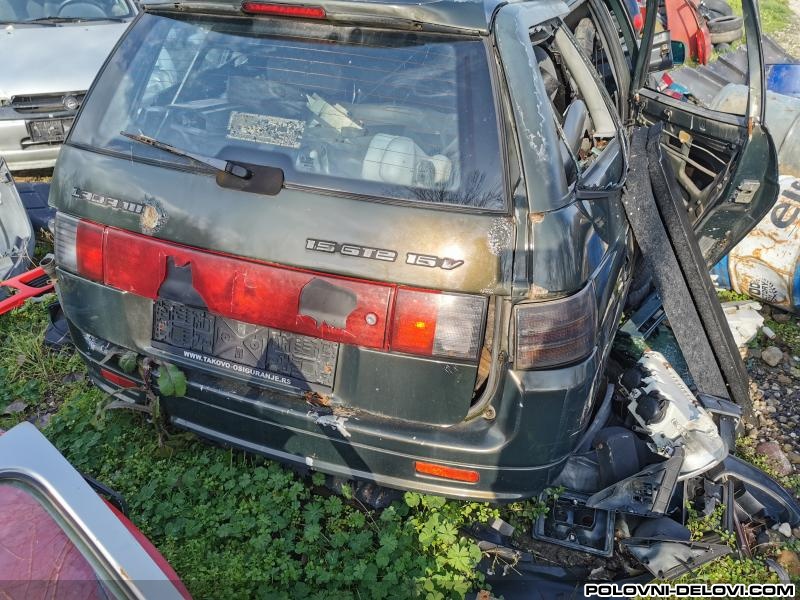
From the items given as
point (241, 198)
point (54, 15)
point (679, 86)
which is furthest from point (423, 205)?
point (679, 86)

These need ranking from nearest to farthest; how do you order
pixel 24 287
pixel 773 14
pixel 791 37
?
pixel 24 287 < pixel 791 37 < pixel 773 14

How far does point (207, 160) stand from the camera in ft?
6.95

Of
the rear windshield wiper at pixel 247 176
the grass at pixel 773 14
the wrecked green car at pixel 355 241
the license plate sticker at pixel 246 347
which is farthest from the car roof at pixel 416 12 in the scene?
the grass at pixel 773 14

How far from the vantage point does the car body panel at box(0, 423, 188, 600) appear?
4.13ft

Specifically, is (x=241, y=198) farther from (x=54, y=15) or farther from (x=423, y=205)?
(x=54, y=15)

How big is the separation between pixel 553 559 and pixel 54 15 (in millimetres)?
5848

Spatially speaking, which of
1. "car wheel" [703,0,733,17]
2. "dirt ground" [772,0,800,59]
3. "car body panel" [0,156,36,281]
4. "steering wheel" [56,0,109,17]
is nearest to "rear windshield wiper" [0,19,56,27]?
"steering wheel" [56,0,109,17]

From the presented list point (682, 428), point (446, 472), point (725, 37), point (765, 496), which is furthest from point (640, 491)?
point (725, 37)

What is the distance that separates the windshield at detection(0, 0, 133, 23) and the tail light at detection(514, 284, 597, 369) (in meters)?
5.33

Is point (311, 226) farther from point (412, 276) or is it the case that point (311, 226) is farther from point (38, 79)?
point (38, 79)

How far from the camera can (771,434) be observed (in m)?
3.41

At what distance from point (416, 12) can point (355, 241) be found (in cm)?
78

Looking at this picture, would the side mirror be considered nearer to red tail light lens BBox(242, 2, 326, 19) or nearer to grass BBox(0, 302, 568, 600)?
red tail light lens BBox(242, 2, 326, 19)

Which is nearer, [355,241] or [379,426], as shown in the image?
[355,241]
